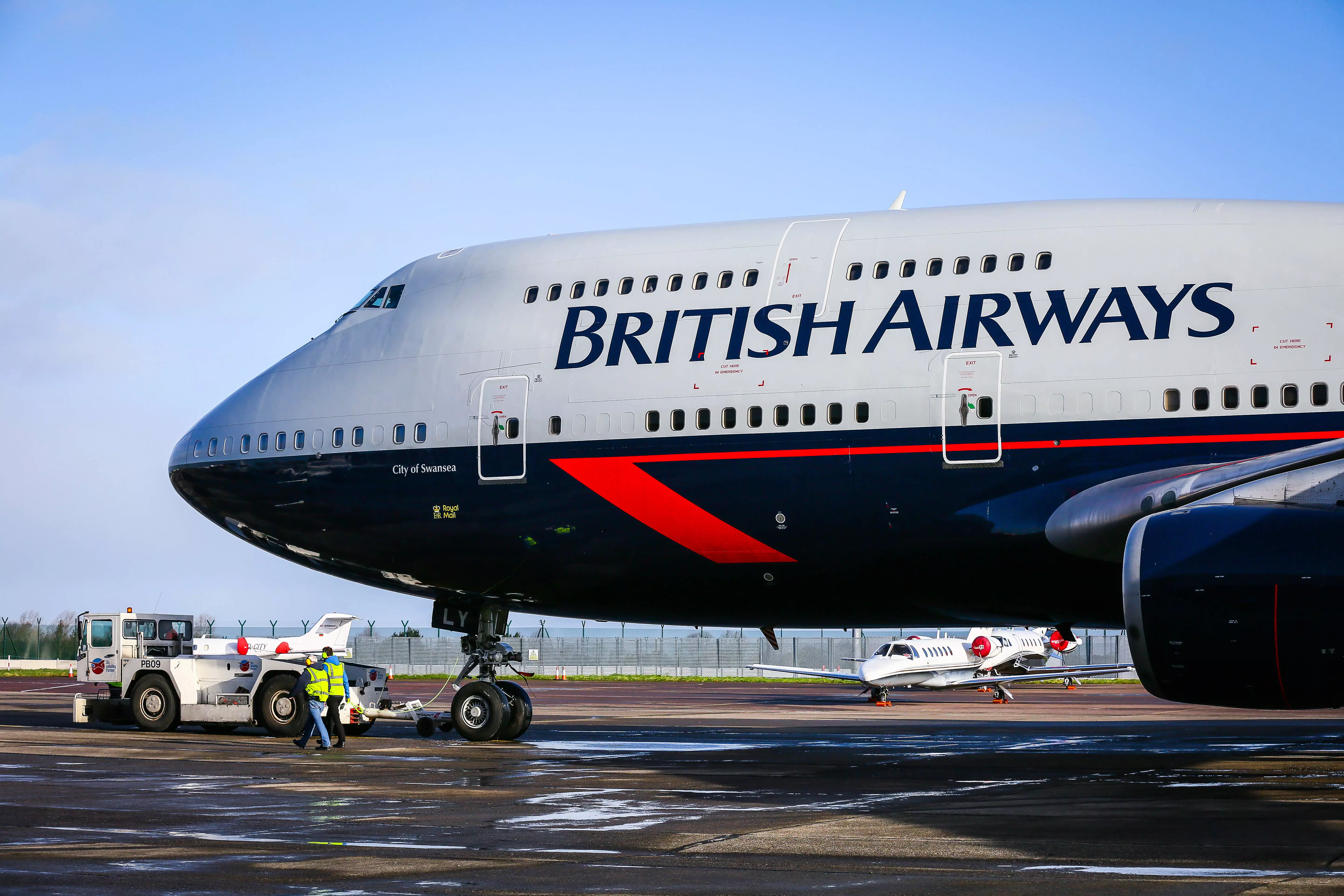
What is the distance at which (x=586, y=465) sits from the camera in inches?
712

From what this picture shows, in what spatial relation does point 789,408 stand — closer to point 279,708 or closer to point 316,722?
point 316,722

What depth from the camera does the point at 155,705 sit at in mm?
25938

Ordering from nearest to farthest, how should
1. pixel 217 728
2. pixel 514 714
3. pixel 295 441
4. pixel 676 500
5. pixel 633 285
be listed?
pixel 676 500
pixel 633 285
pixel 295 441
pixel 514 714
pixel 217 728

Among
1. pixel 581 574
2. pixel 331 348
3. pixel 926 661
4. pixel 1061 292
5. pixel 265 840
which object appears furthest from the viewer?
pixel 926 661

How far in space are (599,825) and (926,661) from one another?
3287 cm

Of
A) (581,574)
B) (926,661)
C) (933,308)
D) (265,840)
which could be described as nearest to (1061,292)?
(933,308)

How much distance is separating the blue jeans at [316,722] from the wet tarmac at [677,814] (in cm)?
43

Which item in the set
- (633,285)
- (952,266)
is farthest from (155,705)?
(952,266)

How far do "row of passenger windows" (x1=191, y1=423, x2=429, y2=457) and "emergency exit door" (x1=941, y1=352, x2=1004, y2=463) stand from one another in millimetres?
7062

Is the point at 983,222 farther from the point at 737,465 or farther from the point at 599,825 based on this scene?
the point at 599,825

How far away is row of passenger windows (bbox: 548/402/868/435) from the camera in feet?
54.5

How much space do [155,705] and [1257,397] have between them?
1970cm

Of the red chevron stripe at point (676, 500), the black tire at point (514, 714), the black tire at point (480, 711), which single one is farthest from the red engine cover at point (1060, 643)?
the black tire at point (480, 711)

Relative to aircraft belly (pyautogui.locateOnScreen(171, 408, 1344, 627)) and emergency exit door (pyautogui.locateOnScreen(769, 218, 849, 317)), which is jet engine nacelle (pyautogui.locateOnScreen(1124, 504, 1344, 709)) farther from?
emergency exit door (pyautogui.locateOnScreen(769, 218, 849, 317))
